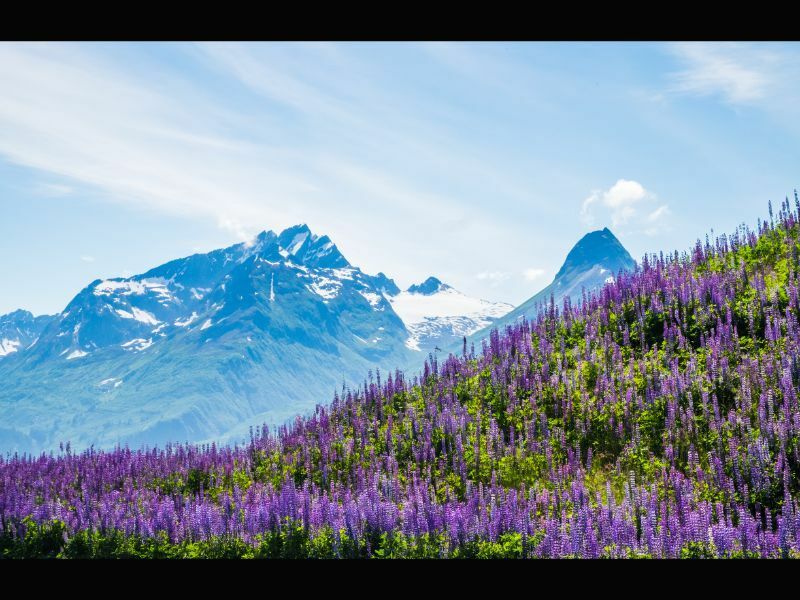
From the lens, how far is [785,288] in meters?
13.9

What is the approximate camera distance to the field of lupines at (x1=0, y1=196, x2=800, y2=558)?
9.02m

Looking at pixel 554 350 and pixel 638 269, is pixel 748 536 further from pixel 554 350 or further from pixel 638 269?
pixel 638 269

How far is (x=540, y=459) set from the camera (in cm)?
1185

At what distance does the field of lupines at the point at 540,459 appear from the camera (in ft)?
29.6
